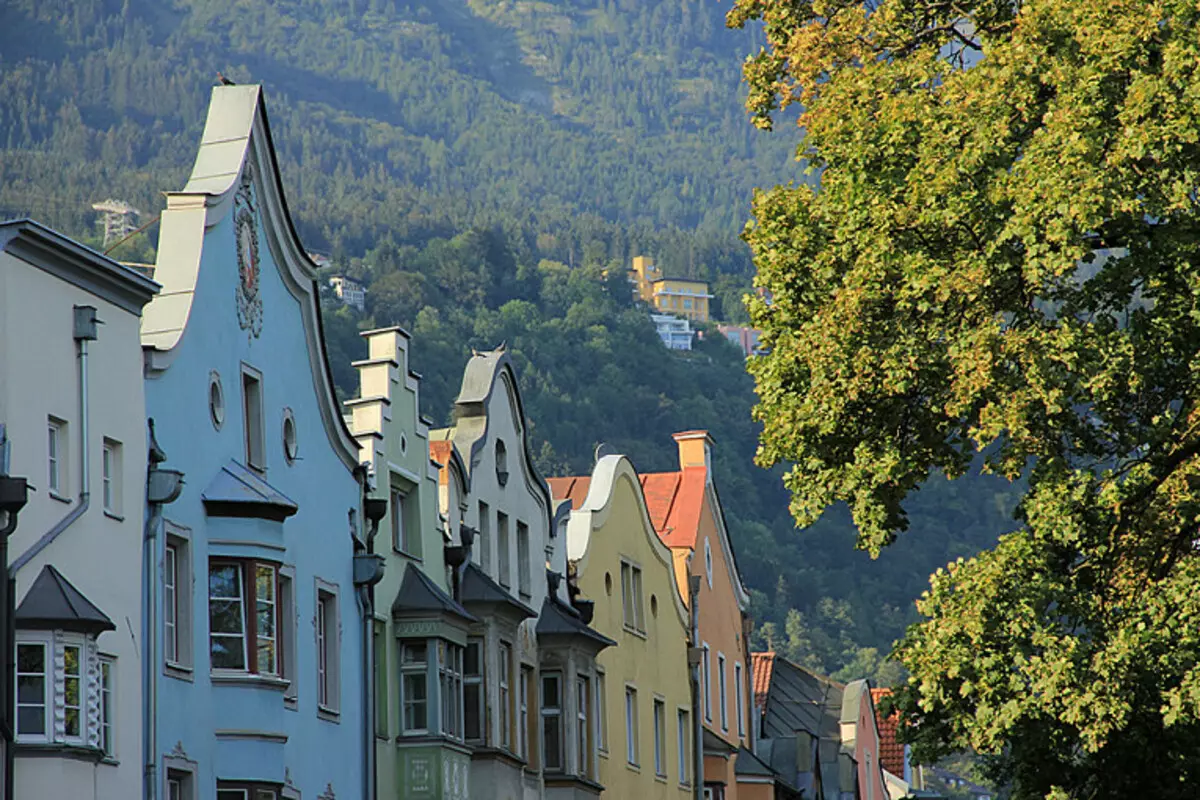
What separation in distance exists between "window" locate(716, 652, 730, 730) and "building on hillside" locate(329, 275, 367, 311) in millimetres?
112918

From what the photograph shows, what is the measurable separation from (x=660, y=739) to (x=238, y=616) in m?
21.6

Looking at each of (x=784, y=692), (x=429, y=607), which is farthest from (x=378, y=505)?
(x=784, y=692)

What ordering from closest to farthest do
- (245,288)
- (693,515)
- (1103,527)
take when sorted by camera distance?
(1103,527) → (245,288) → (693,515)

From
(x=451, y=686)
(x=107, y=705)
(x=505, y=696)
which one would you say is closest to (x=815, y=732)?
(x=505, y=696)

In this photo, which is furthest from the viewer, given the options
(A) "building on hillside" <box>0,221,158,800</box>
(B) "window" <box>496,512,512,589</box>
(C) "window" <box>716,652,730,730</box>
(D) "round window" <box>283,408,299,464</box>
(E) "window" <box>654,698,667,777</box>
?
Result: (C) "window" <box>716,652,730,730</box>

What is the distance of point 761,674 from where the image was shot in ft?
211

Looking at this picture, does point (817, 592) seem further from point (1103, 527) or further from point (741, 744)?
point (1103, 527)

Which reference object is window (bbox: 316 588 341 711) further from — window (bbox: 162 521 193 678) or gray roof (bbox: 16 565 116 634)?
gray roof (bbox: 16 565 116 634)

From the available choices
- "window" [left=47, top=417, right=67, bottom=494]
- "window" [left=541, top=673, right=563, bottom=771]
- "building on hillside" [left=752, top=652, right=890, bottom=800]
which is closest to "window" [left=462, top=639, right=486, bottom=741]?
"window" [left=541, top=673, right=563, bottom=771]

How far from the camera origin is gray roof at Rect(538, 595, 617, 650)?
42312 mm

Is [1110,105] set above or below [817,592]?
below

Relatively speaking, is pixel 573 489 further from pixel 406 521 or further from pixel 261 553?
pixel 261 553

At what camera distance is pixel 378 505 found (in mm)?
35000

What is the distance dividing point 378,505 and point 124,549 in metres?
8.46
